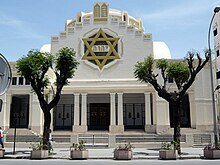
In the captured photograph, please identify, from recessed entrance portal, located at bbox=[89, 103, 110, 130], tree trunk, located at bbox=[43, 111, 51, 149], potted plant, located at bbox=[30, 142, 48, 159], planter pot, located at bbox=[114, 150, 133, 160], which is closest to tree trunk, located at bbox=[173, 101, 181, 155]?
planter pot, located at bbox=[114, 150, 133, 160]

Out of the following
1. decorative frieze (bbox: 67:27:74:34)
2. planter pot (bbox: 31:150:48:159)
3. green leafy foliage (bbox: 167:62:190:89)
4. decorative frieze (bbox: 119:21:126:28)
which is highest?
decorative frieze (bbox: 119:21:126:28)

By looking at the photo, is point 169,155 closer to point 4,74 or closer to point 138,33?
point 4,74

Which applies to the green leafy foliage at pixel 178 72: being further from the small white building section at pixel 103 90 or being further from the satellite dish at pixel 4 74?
the satellite dish at pixel 4 74

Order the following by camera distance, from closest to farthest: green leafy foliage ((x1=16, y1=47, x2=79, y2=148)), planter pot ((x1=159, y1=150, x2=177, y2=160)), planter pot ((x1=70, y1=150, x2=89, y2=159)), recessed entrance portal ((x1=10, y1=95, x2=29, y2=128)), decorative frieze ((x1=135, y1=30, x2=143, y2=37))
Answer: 1. planter pot ((x1=159, y1=150, x2=177, y2=160))
2. planter pot ((x1=70, y1=150, x2=89, y2=159))
3. green leafy foliage ((x1=16, y1=47, x2=79, y2=148))
4. recessed entrance portal ((x1=10, y1=95, x2=29, y2=128))
5. decorative frieze ((x1=135, y1=30, x2=143, y2=37))

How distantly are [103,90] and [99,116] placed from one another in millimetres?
4283

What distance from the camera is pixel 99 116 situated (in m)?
34.5

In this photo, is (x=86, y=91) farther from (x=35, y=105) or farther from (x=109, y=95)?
(x=35, y=105)

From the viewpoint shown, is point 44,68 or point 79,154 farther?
point 44,68

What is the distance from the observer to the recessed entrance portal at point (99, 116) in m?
34.1

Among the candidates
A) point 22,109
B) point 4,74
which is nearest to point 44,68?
point 4,74

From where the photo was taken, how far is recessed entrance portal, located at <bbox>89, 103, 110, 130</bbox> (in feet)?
112

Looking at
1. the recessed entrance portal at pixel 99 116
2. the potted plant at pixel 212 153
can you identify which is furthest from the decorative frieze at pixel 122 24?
the potted plant at pixel 212 153

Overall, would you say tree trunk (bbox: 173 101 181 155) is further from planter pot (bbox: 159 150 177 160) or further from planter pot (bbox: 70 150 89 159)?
planter pot (bbox: 70 150 89 159)

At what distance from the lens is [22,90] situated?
32875mm
